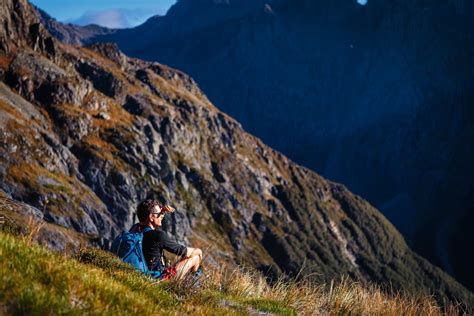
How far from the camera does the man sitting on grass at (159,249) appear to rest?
33.2 ft

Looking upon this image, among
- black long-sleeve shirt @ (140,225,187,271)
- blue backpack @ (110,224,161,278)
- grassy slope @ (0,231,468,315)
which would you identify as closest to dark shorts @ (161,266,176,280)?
blue backpack @ (110,224,161,278)

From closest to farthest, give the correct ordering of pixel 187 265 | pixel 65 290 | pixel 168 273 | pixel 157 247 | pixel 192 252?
pixel 65 290 → pixel 168 273 → pixel 157 247 → pixel 187 265 → pixel 192 252

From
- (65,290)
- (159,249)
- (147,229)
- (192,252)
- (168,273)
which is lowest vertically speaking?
(168,273)

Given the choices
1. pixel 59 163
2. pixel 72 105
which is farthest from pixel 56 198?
pixel 72 105

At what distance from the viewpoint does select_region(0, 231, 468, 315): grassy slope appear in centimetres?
536

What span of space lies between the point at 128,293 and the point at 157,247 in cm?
380

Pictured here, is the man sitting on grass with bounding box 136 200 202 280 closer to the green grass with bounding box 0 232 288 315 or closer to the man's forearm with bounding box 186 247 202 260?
the man's forearm with bounding box 186 247 202 260

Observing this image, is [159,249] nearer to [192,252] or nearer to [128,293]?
[192,252]

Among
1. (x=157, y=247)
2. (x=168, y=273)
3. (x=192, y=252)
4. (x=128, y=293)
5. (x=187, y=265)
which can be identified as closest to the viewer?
(x=128, y=293)

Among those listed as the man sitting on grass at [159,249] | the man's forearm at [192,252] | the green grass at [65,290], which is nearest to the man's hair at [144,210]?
the man sitting on grass at [159,249]

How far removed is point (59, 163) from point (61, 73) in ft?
176

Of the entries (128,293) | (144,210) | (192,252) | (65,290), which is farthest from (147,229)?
(65,290)

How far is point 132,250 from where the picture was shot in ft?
32.5

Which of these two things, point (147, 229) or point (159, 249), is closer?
point (159, 249)
